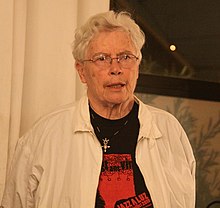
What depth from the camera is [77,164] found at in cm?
154

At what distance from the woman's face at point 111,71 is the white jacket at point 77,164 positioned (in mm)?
105

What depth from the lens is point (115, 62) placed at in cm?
155

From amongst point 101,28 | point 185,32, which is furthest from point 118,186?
point 185,32

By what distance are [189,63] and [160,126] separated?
0.95 metres

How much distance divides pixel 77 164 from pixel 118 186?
0.55 feet

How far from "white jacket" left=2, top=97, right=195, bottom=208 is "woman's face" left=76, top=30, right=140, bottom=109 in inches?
4.1

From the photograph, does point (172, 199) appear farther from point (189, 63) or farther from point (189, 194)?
point (189, 63)

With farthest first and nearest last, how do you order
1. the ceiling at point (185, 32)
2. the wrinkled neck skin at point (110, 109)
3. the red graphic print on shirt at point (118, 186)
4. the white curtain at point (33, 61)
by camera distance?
the ceiling at point (185, 32), the white curtain at point (33, 61), the wrinkled neck skin at point (110, 109), the red graphic print on shirt at point (118, 186)

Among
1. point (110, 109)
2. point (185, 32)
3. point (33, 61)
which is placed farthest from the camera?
point (185, 32)

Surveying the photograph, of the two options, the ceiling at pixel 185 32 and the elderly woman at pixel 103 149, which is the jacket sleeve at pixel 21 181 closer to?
the elderly woman at pixel 103 149

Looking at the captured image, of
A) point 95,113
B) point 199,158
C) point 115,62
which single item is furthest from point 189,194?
point 199,158

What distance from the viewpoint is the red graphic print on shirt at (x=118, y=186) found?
151cm

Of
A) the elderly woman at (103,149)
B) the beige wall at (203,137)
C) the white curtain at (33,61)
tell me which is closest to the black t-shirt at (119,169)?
the elderly woman at (103,149)

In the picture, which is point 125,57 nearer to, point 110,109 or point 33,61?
point 110,109
